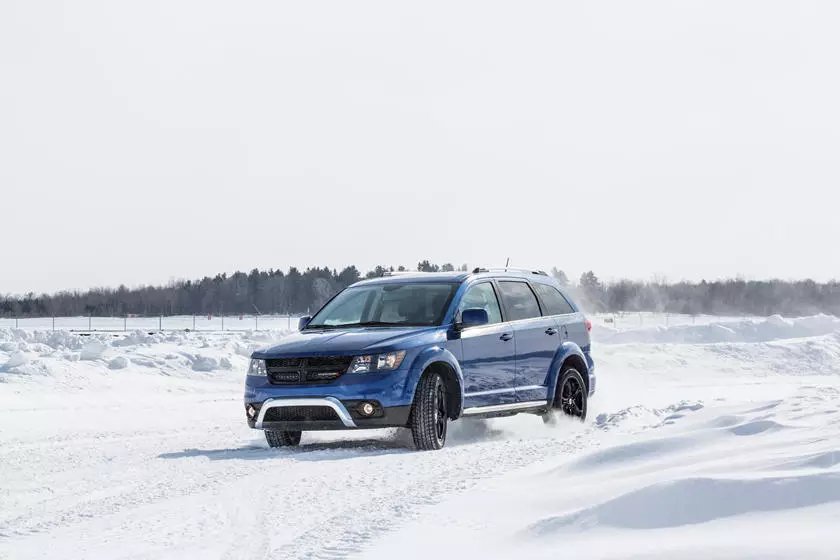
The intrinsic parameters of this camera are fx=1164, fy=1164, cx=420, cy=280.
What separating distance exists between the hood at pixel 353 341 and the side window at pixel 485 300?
777 mm

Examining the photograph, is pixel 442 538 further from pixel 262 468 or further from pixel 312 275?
pixel 312 275

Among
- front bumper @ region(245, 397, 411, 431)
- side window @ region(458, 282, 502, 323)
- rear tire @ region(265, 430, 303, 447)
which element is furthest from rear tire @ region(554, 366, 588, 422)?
rear tire @ region(265, 430, 303, 447)

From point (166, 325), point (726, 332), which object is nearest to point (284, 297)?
point (166, 325)

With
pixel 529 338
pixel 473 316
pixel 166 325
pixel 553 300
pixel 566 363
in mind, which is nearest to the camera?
pixel 473 316

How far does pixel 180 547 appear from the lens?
6.41 metres

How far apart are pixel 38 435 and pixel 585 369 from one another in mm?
6518

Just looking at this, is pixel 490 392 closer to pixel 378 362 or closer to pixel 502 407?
pixel 502 407

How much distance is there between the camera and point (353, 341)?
1104 centimetres

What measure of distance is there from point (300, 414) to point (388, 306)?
1819mm

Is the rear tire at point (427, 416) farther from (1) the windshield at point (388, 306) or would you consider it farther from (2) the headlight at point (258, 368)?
(2) the headlight at point (258, 368)

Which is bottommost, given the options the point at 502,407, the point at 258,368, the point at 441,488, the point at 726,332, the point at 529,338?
the point at 441,488

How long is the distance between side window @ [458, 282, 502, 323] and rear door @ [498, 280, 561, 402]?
0.15 m

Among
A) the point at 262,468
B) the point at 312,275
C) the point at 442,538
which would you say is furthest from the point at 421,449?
the point at 312,275

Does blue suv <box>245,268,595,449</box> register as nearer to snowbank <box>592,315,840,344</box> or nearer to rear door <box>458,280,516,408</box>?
rear door <box>458,280,516,408</box>
